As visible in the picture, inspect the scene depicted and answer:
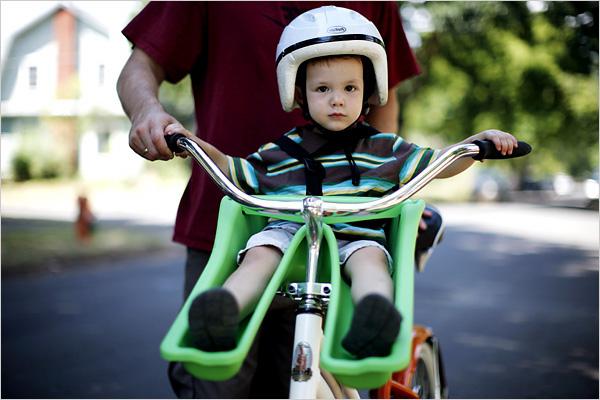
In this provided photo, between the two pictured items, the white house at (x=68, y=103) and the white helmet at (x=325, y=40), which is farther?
the white house at (x=68, y=103)

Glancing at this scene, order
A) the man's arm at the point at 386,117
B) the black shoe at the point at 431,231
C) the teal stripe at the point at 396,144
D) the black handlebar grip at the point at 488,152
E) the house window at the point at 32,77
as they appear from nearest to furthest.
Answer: the black handlebar grip at the point at 488,152 < the teal stripe at the point at 396,144 < the black shoe at the point at 431,231 < the man's arm at the point at 386,117 < the house window at the point at 32,77

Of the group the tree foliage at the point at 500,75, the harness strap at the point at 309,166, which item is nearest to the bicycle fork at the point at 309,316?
the harness strap at the point at 309,166

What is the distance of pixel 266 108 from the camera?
283 cm

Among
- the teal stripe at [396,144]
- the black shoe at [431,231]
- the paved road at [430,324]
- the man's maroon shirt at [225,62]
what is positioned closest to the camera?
the teal stripe at [396,144]

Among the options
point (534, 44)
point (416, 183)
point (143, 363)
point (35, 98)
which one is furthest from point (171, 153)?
point (35, 98)

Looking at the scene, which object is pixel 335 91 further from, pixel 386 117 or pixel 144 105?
pixel 386 117

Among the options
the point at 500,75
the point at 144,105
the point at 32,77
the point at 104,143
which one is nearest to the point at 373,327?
the point at 144,105

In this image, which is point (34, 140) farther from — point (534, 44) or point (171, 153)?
point (171, 153)

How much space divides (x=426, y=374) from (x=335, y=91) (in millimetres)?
1996

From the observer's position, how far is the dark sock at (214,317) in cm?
160

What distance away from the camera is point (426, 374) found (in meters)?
3.74

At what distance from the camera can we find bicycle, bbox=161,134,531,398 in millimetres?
1610

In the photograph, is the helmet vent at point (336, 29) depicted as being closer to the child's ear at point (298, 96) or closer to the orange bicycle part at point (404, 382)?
the child's ear at point (298, 96)

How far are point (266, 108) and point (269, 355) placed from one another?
99 centimetres
